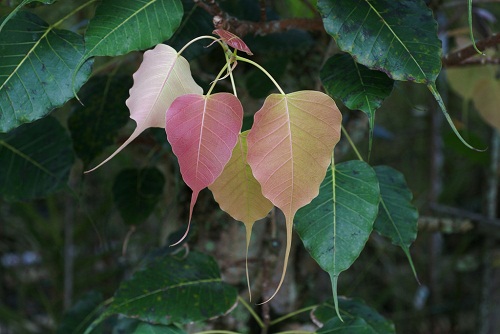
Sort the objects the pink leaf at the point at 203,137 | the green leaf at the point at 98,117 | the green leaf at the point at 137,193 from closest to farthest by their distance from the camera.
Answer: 1. the pink leaf at the point at 203,137
2. the green leaf at the point at 98,117
3. the green leaf at the point at 137,193

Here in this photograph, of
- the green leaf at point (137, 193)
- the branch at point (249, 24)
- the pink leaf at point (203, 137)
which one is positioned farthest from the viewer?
the green leaf at point (137, 193)

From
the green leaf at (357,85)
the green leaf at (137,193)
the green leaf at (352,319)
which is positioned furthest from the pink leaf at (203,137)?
the green leaf at (137,193)

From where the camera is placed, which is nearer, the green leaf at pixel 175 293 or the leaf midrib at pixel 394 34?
the leaf midrib at pixel 394 34

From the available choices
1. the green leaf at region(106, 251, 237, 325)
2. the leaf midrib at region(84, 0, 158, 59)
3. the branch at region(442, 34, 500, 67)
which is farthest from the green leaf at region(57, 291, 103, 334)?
the branch at region(442, 34, 500, 67)

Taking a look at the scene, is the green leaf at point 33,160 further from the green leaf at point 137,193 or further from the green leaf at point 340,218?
the green leaf at point 340,218

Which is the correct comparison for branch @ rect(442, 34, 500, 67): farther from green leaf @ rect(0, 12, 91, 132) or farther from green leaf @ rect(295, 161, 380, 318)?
green leaf @ rect(0, 12, 91, 132)

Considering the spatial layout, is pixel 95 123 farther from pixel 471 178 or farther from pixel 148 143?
pixel 471 178

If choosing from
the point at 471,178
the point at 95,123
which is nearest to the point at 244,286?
the point at 95,123
